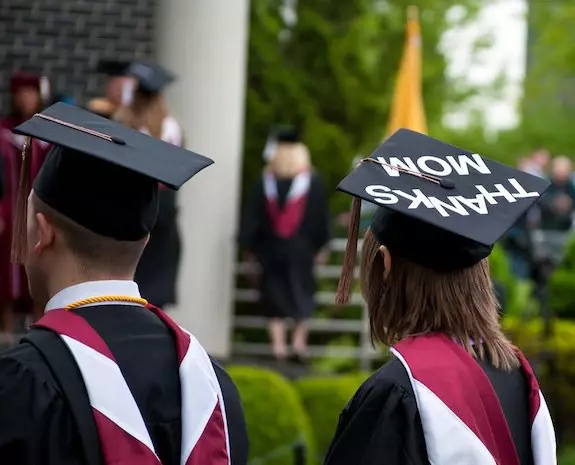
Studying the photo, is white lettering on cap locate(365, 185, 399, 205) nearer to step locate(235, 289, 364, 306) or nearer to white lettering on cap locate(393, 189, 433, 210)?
white lettering on cap locate(393, 189, 433, 210)

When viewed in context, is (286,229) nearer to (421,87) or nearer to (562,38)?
(421,87)

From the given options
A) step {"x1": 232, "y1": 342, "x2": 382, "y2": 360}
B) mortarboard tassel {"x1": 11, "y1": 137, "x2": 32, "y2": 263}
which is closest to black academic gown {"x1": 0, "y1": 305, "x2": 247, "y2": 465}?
mortarboard tassel {"x1": 11, "y1": 137, "x2": 32, "y2": 263}

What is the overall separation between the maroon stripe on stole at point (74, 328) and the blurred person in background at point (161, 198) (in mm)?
3837

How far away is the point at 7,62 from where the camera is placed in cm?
1021

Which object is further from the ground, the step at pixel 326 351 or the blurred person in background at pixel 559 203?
the blurred person in background at pixel 559 203

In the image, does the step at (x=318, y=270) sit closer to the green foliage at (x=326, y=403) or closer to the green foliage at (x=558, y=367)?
the green foliage at (x=558, y=367)

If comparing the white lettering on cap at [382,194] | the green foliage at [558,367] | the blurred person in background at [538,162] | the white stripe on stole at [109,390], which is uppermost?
the white lettering on cap at [382,194]

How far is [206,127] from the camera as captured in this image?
8.89m

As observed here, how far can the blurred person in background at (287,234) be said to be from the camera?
9680 millimetres

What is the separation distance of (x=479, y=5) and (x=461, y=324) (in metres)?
21.0

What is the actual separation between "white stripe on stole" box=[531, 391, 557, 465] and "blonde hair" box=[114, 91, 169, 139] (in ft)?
12.6

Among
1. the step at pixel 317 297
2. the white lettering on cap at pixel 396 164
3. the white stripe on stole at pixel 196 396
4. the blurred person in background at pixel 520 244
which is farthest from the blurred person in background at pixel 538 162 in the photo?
the white stripe on stole at pixel 196 396

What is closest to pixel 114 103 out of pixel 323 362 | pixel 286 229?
pixel 286 229

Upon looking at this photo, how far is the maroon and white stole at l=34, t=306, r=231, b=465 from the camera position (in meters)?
2.64
